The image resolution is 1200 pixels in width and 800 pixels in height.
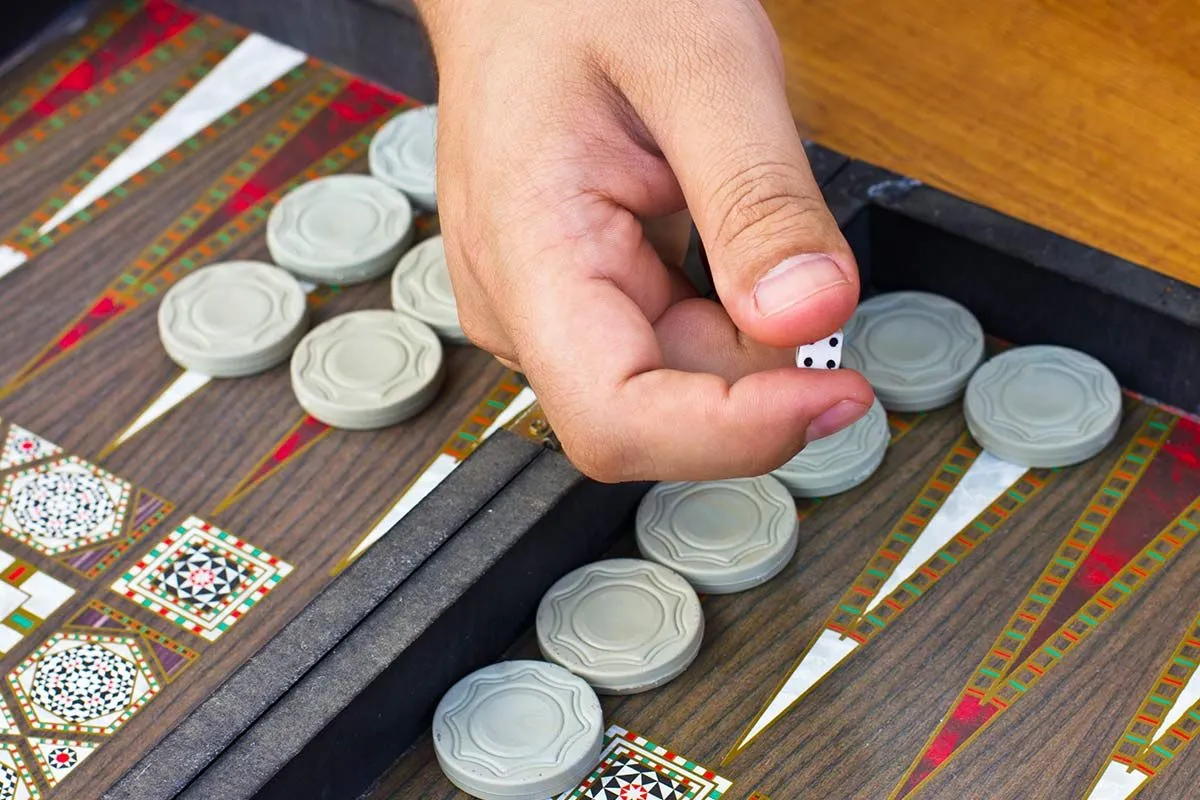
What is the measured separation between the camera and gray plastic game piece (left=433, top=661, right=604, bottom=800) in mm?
1120

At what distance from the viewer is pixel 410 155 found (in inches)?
64.6

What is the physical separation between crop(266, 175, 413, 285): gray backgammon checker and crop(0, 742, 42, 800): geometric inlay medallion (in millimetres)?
517

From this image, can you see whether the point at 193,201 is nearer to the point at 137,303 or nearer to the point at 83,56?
Result: the point at 137,303

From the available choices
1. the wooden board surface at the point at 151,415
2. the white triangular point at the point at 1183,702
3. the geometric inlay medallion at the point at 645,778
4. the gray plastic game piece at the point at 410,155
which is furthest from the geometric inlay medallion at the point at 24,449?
the white triangular point at the point at 1183,702

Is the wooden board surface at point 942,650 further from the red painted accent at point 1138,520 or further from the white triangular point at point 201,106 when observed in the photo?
the white triangular point at point 201,106

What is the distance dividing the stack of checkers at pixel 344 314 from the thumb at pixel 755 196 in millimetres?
463

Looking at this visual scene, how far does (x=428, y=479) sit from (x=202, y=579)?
0.19 meters

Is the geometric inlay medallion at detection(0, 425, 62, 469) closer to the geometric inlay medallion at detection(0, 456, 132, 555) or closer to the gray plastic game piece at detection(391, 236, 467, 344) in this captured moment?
the geometric inlay medallion at detection(0, 456, 132, 555)

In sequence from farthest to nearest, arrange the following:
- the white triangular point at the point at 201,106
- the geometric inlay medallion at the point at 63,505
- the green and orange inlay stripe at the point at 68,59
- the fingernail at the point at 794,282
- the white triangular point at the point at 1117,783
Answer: the green and orange inlay stripe at the point at 68,59
the white triangular point at the point at 201,106
the geometric inlay medallion at the point at 63,505
the white triangular point at the point at 1117,783
the fingernail at the point at 794,282

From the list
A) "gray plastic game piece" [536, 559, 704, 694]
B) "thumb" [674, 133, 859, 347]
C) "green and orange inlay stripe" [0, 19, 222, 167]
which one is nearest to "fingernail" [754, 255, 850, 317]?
"thumb" [674, 133, 859, 347]

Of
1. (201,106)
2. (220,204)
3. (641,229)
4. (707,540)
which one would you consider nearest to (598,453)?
(641,229)

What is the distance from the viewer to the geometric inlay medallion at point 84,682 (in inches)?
47.6

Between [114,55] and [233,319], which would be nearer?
[233,319]

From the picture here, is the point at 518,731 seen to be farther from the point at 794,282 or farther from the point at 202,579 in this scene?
the point at 794,282
